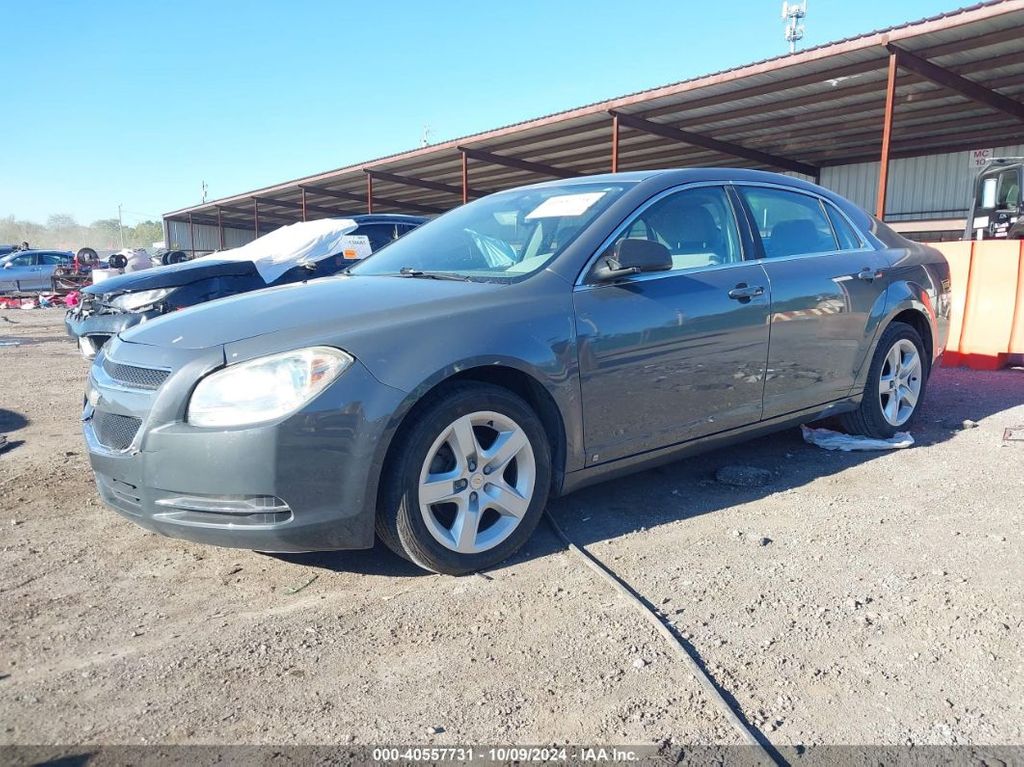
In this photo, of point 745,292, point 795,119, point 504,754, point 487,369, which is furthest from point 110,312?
point 795,119

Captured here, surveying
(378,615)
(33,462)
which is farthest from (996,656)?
(33,462)

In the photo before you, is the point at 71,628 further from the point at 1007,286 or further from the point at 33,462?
the point at 1007,286

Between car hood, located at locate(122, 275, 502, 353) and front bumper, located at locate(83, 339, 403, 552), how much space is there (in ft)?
0.56

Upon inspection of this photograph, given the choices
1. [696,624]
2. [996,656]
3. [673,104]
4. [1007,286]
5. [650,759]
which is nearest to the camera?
[650,759]

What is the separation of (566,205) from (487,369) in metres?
1.12

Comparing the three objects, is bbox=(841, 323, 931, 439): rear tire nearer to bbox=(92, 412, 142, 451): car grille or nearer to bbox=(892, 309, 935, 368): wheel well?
bbox=(892, 309, 935, 368): wheel well

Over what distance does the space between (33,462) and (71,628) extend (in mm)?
2452

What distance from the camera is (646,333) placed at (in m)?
3.38

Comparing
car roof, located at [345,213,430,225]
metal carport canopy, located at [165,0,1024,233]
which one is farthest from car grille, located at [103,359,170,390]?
metal carport canopy, located at [165,0,1024,233]

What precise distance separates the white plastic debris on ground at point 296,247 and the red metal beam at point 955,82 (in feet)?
25.2

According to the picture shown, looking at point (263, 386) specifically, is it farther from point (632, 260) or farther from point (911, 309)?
point (911, 309)

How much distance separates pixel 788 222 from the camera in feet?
14.2

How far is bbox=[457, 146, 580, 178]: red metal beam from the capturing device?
18.5m

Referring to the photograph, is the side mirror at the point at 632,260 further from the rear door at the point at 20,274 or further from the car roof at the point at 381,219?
the rear door at the point at 20,274
